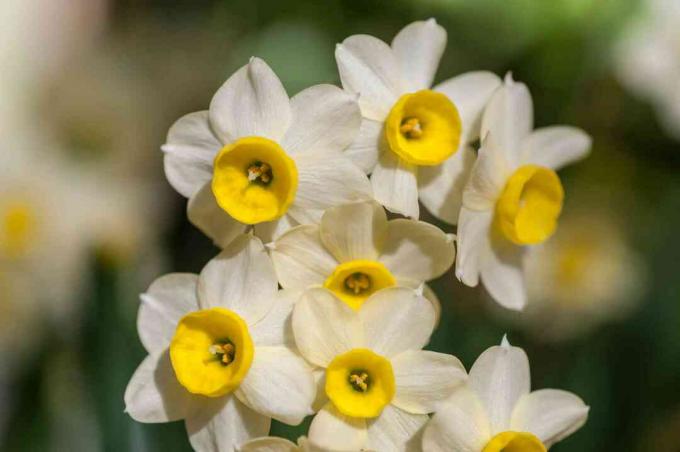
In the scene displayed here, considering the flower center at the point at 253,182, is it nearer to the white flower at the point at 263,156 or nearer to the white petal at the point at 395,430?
the white flower at the point at 263,156

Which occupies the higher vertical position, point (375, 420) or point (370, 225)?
point (370, 225)

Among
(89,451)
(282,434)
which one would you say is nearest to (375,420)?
(282,434)

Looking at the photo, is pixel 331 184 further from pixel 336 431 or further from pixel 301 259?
pixel 336 431

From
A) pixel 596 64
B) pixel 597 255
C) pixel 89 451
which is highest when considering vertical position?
pixel 596 64

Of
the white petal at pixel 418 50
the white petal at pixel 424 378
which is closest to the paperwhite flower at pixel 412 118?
the white petal at pixel 418 50

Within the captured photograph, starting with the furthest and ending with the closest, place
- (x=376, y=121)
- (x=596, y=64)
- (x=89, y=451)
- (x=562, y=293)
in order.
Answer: (x=596, y=64), (x=562, y=293), (x=89, y=451), (x=376, y=121)

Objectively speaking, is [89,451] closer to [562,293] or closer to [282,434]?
[282,434]

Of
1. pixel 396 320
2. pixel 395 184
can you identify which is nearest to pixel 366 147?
pixel 395 184
